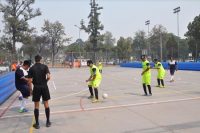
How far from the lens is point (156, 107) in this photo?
38.2 feet

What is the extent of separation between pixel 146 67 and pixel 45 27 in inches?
2845

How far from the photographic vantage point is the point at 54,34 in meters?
86.5

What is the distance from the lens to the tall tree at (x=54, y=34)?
85.3m

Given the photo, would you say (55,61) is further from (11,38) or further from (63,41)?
(11,38)

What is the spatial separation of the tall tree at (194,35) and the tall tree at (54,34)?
99.0 feet

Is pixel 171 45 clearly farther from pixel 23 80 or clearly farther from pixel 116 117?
pixel 116 117

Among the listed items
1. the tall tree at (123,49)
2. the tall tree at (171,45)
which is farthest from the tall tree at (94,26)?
the tall tree at (171,45)

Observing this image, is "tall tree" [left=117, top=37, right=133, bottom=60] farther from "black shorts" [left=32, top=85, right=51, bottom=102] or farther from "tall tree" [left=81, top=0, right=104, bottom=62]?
"black shorts" [left=32, top=85, right=51, bottom=102]

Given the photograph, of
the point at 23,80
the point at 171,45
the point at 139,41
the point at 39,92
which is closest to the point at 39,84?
the point at 39,92

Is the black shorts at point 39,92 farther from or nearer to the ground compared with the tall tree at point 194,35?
nearer to the ground

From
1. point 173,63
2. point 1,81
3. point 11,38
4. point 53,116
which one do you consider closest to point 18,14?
point 11,38

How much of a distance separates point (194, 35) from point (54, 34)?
33778mm

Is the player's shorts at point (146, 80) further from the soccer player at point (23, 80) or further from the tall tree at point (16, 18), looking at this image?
the tall tree at point (16, 18)

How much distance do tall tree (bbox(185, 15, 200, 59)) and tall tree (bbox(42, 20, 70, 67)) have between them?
30178 mm
